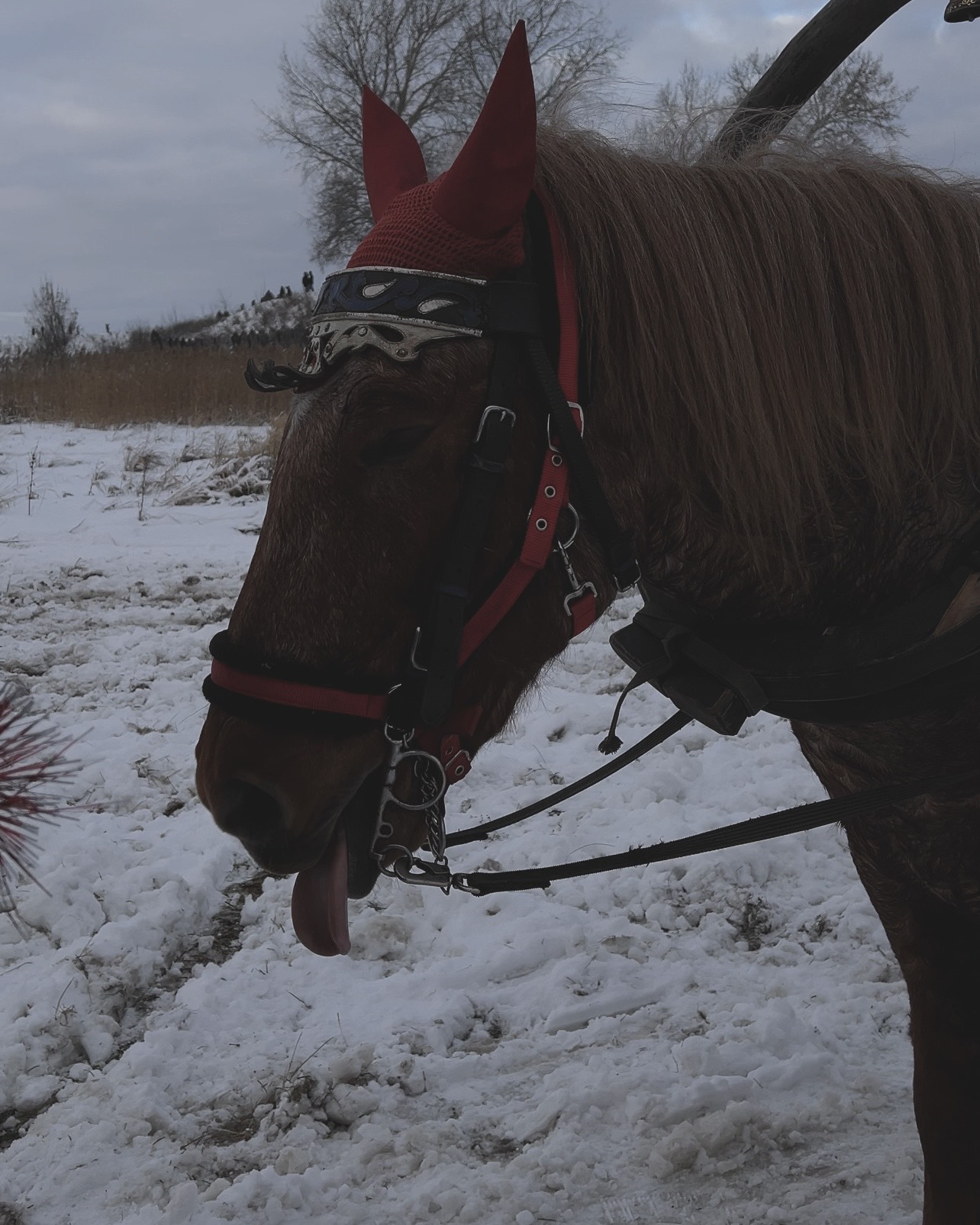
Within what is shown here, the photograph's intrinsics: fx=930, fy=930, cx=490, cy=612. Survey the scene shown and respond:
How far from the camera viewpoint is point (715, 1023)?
257cm

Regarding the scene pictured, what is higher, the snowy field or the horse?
the horse

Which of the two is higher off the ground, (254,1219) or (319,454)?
(319,454)

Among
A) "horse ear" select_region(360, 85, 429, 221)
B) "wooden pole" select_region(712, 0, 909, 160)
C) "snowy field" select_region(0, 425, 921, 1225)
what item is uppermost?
"wooden pole" select_region(712, 0, 909, 160)

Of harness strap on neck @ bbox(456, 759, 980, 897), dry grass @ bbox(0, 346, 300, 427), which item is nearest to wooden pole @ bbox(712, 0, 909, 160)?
harness strap on neck @ bbox(456, 759, 980, 897)

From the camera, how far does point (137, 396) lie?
13195mm

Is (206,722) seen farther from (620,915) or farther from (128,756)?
(128,756)

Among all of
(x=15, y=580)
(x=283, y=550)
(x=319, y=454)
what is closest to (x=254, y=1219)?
(x=283, y=550)

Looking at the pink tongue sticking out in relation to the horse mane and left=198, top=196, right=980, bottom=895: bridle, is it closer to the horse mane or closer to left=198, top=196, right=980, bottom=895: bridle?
left=198, top=196, right=980, bottom=895: bridle

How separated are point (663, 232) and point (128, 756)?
3289mm

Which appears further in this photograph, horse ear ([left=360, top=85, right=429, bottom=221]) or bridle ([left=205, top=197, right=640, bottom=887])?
horse ear ([left=360, top=85, right=429, bottom=221])

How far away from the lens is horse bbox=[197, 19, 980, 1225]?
1282mm

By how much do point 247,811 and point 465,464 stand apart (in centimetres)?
58

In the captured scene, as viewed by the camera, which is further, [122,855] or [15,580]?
[15,580]

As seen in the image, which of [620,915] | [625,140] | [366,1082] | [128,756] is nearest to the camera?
[625,140]
